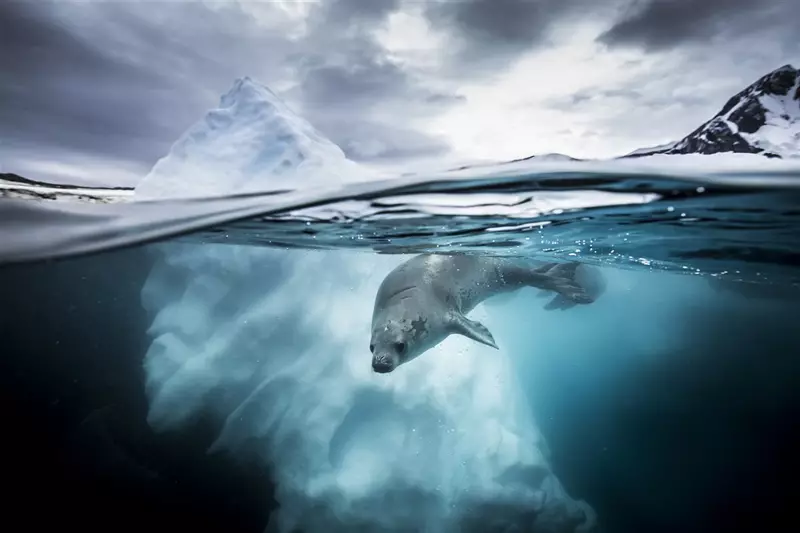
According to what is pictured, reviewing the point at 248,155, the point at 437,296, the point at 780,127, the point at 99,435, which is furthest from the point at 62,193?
the point at 99,435

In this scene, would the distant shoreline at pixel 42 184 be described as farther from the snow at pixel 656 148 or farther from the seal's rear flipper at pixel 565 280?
the seal's rear flipper at pixel 565 280

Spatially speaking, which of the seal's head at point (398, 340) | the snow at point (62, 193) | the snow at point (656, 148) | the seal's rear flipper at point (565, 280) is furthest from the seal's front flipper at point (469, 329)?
the snow at point (62, 193)

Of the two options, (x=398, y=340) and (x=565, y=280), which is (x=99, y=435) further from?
(x=565, y=280)

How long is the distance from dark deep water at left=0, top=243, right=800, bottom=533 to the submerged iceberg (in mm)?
988

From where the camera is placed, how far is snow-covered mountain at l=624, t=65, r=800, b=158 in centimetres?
372

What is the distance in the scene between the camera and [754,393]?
1589 centimetres

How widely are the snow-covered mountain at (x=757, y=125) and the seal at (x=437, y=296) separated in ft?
13.4

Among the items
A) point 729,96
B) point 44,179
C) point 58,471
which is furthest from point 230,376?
point 729,96

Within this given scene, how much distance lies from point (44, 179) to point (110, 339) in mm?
12327

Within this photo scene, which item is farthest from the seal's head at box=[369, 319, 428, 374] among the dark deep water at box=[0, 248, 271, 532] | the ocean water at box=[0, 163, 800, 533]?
the dark deep water at box=[0, 248, 271, 532]

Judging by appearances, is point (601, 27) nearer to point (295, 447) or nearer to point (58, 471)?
point (295, 447)

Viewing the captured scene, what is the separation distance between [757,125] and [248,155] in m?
5.21

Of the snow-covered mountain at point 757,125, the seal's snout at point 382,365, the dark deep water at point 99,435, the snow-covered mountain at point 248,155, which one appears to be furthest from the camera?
the dark deep water at point 99,435

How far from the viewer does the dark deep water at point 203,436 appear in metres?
11.6
